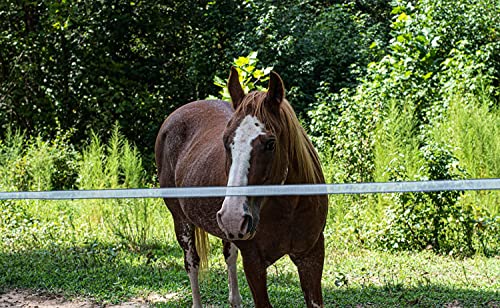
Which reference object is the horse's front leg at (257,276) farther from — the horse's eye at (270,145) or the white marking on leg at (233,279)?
the white marking on leg at (233,279)

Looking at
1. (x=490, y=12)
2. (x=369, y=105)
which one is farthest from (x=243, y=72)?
(x=490, y=12)

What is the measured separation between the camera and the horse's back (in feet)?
16.4

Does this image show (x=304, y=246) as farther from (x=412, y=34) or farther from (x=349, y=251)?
(x=412, y=34)

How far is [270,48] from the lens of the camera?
12.9 meters

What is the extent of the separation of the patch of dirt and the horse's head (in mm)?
2674

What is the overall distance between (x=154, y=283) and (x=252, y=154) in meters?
3.38

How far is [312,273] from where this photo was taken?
3.96 metres

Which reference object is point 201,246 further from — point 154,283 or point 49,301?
point 49,301

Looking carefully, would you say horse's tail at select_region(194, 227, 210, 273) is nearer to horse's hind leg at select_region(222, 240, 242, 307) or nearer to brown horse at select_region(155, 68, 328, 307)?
horse's hind leg at select_region(222, 240, 242, 307)

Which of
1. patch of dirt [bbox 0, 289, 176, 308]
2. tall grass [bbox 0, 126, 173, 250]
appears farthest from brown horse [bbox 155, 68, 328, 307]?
tall grass [bbox 0, 126, 173, 250]

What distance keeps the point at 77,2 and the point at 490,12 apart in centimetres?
711

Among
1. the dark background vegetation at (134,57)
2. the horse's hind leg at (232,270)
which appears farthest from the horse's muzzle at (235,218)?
the dark background vegetation at (134,57)

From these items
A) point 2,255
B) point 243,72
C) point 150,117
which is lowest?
point 2,255

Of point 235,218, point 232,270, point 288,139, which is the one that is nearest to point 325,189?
point 288,139
